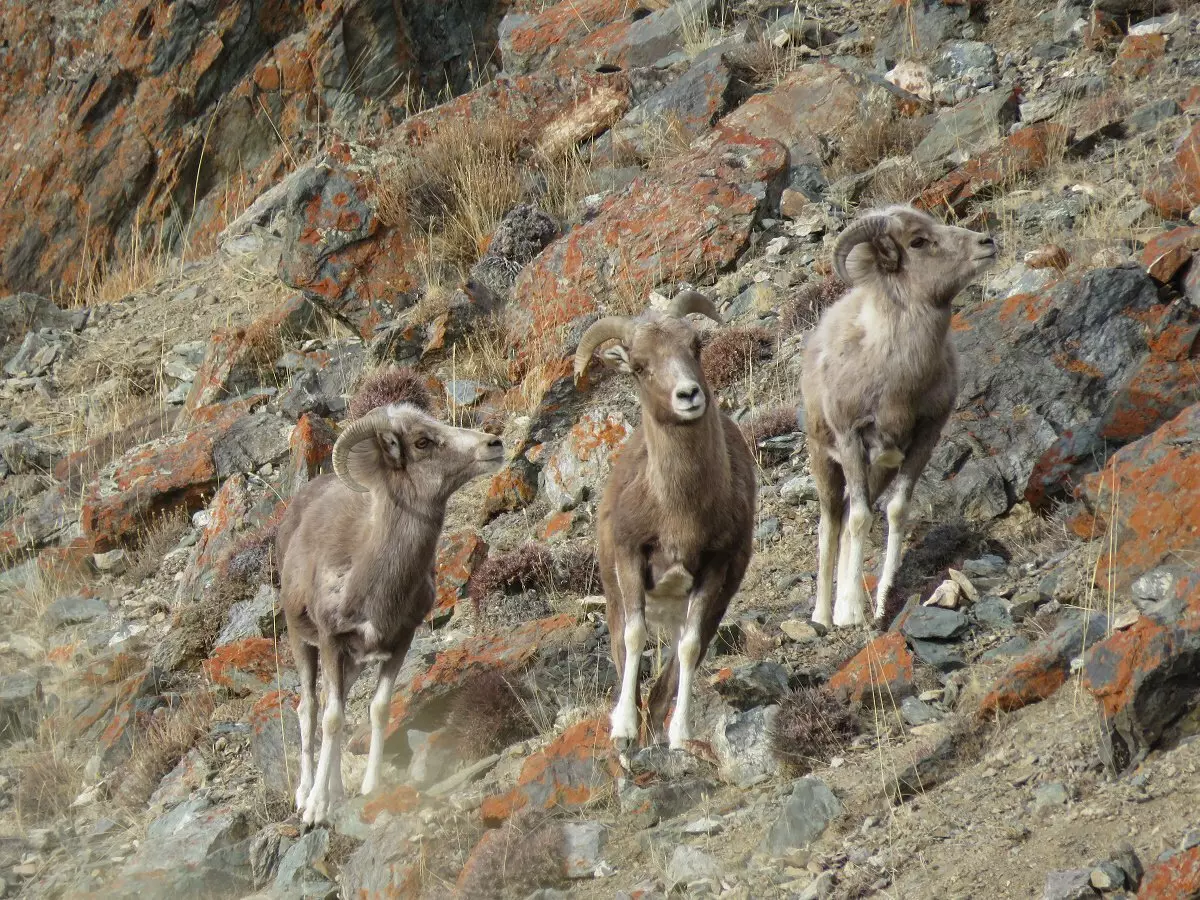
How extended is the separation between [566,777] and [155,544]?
8.08 metres

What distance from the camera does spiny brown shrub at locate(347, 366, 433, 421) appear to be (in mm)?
13328

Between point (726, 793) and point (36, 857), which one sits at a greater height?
point (726, 793)

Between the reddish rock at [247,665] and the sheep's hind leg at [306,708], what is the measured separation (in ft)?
6.02

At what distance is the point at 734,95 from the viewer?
1673 centimetres

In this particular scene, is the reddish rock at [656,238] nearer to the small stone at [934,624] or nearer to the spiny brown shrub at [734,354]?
the spiny brown shrub at [734,354]

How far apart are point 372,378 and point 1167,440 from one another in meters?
8.41

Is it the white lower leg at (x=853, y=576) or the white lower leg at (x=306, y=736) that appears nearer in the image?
the white lower leg at (x=306, y=736)

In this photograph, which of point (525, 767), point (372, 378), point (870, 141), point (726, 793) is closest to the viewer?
point (726, 793)

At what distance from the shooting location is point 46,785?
10.0m

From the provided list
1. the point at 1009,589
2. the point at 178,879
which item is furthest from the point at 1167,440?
the point at 178,879

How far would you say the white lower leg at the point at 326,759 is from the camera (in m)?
7.72

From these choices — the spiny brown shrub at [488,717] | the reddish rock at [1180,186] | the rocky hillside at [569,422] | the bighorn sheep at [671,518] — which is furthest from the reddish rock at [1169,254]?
the spiny brown shrub at [488,717]

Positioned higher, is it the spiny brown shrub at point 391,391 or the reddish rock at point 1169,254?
the reddish rock at point 1169,254

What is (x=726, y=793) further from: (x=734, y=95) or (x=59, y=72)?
(x=59, y=72)
